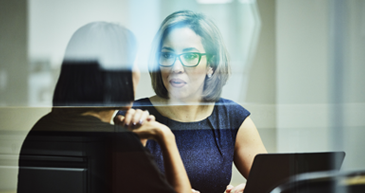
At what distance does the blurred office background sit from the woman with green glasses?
0.04m

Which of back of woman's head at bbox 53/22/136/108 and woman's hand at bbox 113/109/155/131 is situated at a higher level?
back of woman's head at bbox 53/22/136/108

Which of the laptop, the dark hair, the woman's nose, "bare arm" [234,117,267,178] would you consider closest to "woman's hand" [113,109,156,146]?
the dark hair

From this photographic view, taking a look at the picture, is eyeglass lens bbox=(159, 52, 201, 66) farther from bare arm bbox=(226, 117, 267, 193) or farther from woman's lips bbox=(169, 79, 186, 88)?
bare arm bbox=(226, 117, 267, 193)

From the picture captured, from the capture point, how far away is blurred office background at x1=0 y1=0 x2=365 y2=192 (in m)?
1.19

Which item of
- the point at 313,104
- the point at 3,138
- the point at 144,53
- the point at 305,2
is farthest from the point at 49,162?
the point at 305,2

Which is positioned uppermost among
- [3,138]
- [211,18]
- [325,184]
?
[211,18]

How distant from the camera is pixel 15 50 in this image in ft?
3.95

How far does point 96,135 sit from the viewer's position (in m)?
1.22

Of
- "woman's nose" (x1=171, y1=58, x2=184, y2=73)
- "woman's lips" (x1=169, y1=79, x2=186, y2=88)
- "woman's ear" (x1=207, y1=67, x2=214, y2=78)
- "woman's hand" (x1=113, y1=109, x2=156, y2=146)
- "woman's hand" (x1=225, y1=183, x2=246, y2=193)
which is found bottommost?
"woman's hand" (x1=225, y1=183, x2=246, y2=193)

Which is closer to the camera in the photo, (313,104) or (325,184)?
(325,184)

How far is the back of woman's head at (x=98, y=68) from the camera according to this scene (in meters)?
1.19

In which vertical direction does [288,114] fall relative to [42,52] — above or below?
below

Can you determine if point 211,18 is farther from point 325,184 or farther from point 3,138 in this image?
point 3,138

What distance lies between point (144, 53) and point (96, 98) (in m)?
0.27
